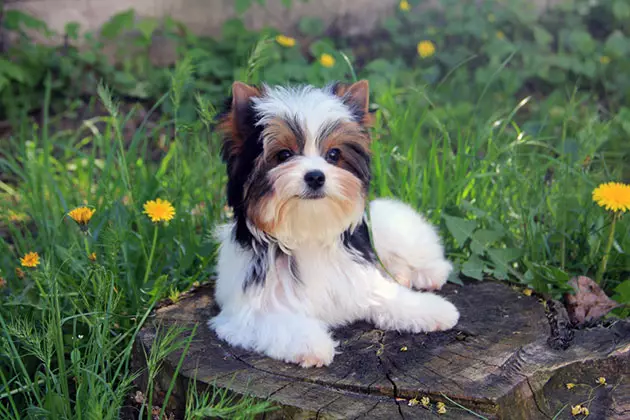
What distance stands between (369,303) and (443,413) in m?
0.81

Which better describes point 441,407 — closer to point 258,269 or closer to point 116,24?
point 258,269

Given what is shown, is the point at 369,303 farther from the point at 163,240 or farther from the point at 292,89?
the point at 163,240

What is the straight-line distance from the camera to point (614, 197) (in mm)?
3797

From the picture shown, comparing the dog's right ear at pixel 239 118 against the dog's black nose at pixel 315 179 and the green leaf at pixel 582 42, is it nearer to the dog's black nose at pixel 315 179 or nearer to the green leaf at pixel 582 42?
the dog's black nose at pixel 315 179

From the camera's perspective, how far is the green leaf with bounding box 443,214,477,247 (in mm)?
4336

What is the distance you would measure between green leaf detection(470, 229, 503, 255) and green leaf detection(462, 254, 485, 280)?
4.4 inches

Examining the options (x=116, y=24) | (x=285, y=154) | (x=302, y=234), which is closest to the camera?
(x=285, y=154)

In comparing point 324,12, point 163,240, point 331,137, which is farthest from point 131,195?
point 324,12

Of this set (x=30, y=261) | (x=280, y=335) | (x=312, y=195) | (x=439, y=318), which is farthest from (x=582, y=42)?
(x=30, y=261)

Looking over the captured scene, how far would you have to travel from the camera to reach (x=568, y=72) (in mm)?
7613

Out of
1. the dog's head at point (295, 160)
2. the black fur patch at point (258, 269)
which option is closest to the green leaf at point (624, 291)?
the dog's head at point (295, 160)

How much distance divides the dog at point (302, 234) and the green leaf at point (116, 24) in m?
3.85

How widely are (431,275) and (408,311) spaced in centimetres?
55

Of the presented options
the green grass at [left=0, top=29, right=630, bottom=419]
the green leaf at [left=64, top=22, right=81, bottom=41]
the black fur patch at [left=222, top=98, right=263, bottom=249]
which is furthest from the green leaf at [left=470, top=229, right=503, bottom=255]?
the green leaf at [left=64, top=22, right=81, bottom=41]
